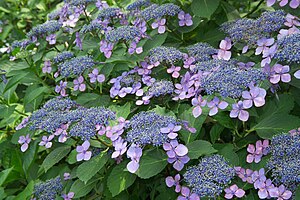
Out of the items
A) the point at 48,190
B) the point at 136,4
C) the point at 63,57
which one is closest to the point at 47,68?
the point at 63,57

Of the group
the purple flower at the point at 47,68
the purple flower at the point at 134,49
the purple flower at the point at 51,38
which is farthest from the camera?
the purple flower at the point at 51,38

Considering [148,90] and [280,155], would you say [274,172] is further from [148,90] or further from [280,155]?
[148,90]

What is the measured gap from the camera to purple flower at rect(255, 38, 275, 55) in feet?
4.60

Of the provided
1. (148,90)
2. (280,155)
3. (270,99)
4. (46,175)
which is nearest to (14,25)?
(46,175)

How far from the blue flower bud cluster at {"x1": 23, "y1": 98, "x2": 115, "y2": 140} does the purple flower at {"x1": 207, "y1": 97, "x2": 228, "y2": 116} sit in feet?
0.93

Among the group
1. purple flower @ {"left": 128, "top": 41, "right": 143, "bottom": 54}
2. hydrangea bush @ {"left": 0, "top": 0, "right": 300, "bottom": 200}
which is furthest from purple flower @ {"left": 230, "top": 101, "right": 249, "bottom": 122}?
purple flower @ {"left": 128, "top": 41, "right": 143, "bottom": 54}

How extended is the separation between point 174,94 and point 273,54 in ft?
1.04

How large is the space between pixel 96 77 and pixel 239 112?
1.89 ft

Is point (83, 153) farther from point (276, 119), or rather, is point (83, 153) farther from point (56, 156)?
point (276, 119)

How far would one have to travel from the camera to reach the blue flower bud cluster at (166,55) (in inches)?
58.3

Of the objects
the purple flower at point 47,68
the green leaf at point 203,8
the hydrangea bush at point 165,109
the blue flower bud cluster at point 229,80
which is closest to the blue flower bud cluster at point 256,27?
the hydrangea bush at point 165,109

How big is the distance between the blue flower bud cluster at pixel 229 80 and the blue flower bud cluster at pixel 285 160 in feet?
0.53

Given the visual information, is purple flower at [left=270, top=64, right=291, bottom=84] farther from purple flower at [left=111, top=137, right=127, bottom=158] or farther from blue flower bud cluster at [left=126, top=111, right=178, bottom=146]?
purple flower at [left=111, top=137, right=127, bottom=158]

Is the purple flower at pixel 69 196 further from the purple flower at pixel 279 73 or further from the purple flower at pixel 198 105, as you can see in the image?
the purple flower at pixel 279 73
